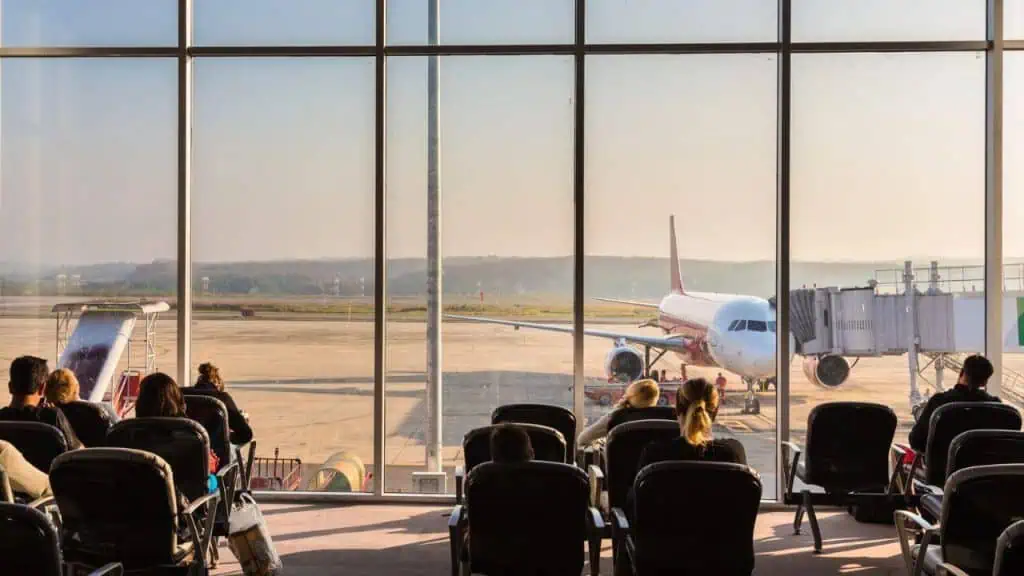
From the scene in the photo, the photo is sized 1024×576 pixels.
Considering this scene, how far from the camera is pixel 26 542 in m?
1.93

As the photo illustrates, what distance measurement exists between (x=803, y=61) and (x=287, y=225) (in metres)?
4.21

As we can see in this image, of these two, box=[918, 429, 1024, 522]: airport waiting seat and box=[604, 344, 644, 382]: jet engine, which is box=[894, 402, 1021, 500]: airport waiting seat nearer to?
box=[918, 429, 1024, 522]: airport waiting seat

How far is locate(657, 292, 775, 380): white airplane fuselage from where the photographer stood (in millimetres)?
12422

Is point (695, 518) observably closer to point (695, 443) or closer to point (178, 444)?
point (695, 443)

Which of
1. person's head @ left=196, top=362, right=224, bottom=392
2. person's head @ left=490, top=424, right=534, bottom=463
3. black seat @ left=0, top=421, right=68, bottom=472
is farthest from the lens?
person's head @ left=196, top=362, right=224, bottom=392

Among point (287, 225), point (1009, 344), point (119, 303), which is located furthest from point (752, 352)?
point (119, 303)

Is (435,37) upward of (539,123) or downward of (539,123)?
upward

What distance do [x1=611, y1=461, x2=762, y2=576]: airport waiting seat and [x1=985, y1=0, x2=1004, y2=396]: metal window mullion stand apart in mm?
4055

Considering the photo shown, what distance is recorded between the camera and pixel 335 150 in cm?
631

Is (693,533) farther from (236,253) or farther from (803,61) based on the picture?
(236,253)

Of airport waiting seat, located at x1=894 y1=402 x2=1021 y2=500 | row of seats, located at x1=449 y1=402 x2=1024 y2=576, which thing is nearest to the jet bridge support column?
airport waiting seat, located at x1=894 y1=402 x2=1021 y2=500

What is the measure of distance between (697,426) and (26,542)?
2192 millimetres

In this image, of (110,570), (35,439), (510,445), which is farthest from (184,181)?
(510,445)

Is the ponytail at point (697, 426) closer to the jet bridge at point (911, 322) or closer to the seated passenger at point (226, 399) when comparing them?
the seated passenger at point (226, 399)
